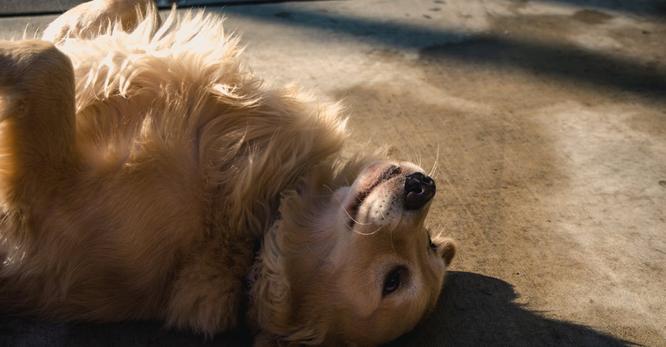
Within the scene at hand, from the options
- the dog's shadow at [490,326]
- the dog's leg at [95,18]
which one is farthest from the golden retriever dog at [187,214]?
the dog's leg at [95,18]

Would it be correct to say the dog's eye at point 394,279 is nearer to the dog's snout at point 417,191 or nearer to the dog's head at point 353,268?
the dog's head at point 353,268

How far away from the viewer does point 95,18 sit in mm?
3568

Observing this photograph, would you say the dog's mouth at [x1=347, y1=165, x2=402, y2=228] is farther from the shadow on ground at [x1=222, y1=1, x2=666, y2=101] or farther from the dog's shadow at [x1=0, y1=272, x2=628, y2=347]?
the shadow on ground at [x1=222, y1=1, x2=666, y2=101]

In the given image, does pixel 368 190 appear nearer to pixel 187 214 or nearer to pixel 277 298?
pixel 277 298

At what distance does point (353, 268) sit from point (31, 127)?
1.18m

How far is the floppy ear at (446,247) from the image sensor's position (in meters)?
3.09

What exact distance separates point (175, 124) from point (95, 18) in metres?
1.05

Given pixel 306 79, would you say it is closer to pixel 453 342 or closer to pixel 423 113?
pixel 423 113

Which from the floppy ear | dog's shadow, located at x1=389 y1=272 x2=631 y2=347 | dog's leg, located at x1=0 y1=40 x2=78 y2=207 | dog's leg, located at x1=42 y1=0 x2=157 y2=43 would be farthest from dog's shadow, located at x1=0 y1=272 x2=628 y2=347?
dog's leg, located at x1=42 y1=0 x2=157 y2=43

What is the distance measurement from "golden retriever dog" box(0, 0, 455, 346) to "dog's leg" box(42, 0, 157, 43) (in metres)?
0.60

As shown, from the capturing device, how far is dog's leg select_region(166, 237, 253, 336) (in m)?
2.71

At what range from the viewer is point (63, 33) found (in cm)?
355

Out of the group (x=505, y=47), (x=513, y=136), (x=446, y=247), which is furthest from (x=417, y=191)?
(x=505, y=47)

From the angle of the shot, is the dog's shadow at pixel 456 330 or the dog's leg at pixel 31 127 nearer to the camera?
the dog's leg at pixel 31 127
